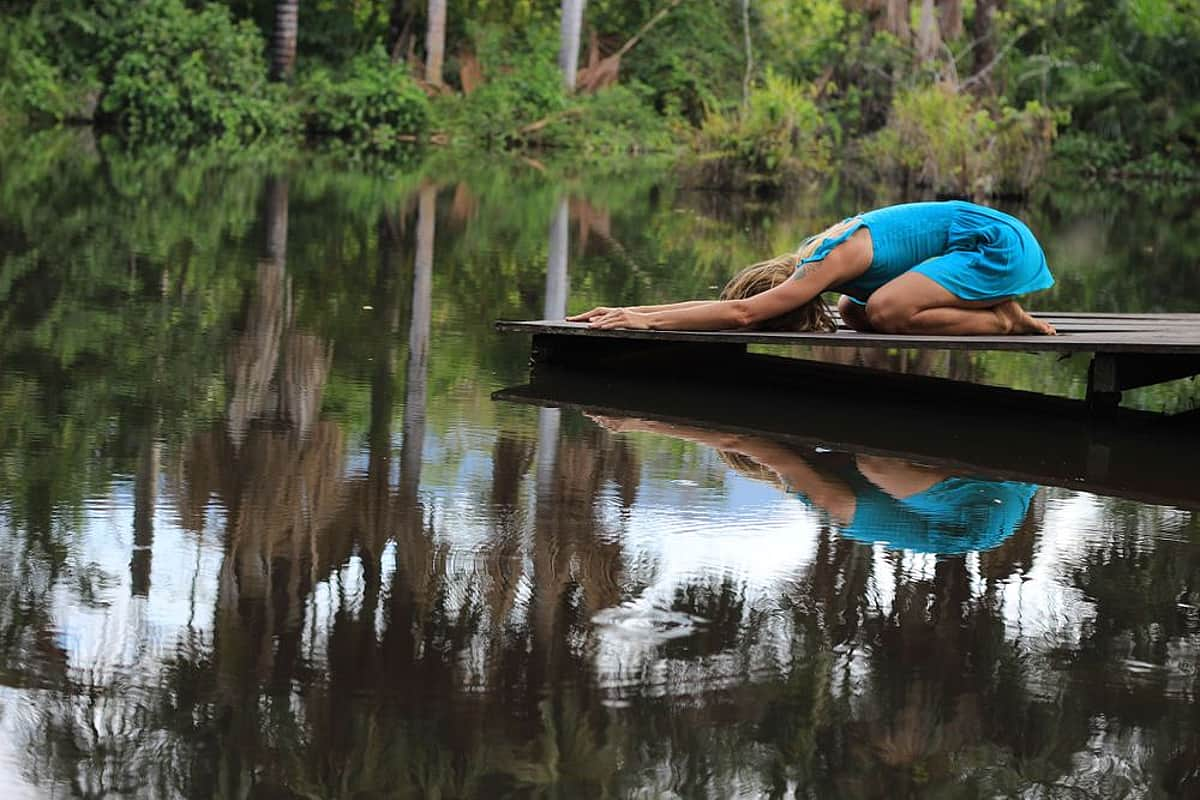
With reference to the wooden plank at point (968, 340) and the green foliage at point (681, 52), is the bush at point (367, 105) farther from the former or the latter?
the wooden plank at point (968, 340)

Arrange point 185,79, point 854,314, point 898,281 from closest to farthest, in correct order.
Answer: point 898,281, point 854,314, point 185,79

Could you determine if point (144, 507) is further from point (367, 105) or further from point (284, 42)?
point (284, 42)

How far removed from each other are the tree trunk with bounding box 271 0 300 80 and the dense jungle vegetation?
0.13ft

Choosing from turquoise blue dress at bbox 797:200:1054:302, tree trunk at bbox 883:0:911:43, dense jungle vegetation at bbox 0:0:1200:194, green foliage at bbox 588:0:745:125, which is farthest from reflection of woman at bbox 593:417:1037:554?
green foliage at bbox 588:0:745:125

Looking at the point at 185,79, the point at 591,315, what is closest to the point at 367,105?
the point at 185,79

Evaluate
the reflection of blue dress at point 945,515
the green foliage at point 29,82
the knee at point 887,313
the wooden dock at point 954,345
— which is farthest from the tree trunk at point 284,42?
the reflection of blue dress at point 945,515

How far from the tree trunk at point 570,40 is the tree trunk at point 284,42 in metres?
4.82

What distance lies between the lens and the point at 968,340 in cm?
736

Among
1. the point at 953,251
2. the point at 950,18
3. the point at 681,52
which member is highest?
the point at 681,52

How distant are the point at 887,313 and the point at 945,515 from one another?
221cm

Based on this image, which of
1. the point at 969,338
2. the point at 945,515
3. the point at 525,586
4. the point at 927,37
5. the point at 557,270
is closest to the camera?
the point at 525,586

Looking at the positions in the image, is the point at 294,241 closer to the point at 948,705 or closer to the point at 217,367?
the point at 217,367

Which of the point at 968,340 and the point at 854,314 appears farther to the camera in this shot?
the point at 854,314

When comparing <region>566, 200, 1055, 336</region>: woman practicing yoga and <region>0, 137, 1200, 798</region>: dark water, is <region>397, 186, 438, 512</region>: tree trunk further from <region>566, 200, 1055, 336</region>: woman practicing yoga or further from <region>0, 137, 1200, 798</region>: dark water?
<region>566, 200, 1055, 336</region>: woman practicing yoga
